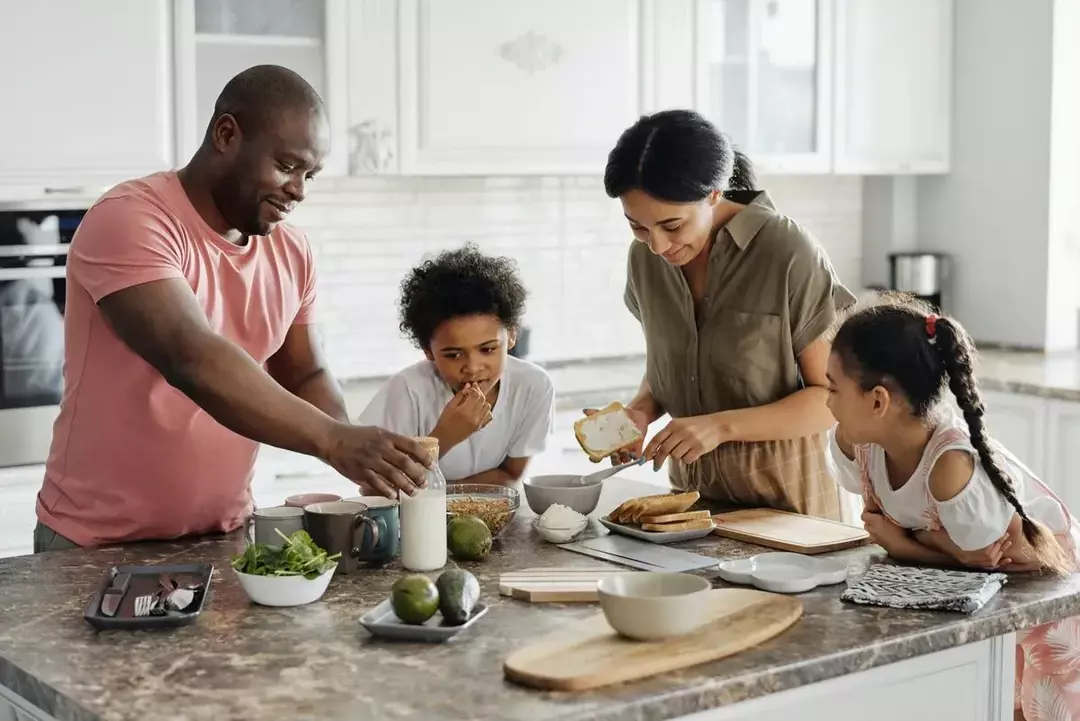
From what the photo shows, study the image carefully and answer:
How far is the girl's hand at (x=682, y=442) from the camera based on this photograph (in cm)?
258

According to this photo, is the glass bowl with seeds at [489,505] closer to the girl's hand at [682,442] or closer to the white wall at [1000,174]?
the girl's hand at [682,442]

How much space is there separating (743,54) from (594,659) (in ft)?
11.1

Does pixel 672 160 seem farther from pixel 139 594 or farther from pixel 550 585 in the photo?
pixel 139 594

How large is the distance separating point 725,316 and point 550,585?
95cm

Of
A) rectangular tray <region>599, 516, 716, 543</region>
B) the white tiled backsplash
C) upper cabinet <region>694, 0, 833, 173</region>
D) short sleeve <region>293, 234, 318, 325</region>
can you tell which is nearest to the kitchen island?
rectangular tray <region>599, 516, 716, 543</region>

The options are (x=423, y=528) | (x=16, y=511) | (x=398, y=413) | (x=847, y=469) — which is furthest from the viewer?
(x=16, y=511)

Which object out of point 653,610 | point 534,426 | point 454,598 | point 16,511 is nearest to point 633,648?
point 653,610

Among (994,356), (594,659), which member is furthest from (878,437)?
(994,356)

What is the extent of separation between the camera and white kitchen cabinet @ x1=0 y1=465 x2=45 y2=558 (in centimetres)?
364

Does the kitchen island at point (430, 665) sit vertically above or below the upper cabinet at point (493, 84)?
below

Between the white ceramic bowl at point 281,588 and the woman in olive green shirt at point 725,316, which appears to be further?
the woman in olive green shirt at point 725,316

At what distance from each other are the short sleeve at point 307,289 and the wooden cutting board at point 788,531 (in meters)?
0.85

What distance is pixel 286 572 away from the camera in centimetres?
201

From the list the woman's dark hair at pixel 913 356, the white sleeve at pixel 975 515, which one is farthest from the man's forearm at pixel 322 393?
the white sleeve at pixel 975 515
